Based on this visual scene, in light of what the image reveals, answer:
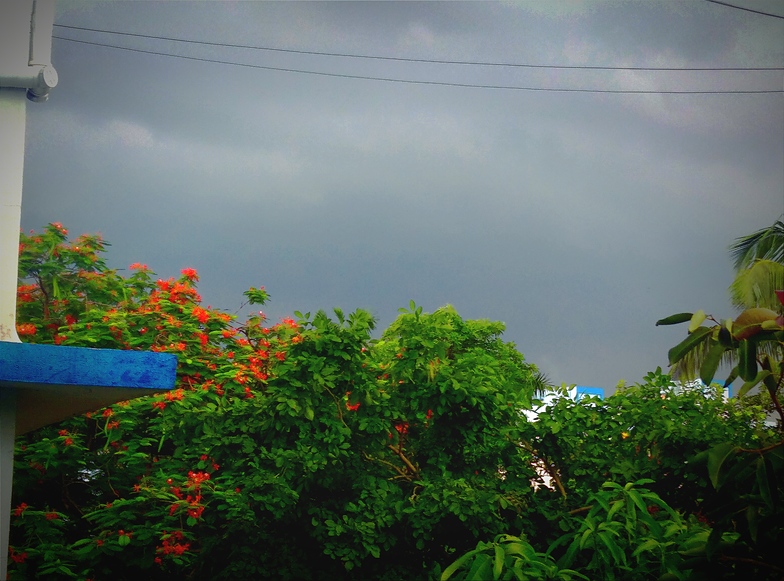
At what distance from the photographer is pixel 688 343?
3.19 metres

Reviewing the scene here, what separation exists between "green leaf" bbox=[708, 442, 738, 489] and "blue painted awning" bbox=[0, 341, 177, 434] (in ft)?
7.34

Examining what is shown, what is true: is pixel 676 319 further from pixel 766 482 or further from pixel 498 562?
pixel 498 562

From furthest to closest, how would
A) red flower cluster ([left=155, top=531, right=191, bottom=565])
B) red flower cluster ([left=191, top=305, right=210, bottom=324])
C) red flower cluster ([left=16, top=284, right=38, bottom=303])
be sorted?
red flower cluster ([left=16, top=284, right=38, bottom=303])
red flower cluster ([left=191, top=305, right=210, bottom=324])
red flower cluster ([left=155, top=531, right=191, bottom=565])

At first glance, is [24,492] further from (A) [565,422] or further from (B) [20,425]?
(A) [565,422]

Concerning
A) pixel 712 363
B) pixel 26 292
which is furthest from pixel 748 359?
pixel 26 292

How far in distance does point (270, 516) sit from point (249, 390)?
3.80 feet

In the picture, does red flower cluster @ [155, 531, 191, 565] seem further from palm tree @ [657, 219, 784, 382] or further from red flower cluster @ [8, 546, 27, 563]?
palm tree @ [657, 219, 784, 382]

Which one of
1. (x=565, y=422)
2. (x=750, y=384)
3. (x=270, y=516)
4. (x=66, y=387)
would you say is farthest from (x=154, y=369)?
(x=565, y=422)

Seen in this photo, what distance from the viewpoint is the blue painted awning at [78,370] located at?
3324 millimetres

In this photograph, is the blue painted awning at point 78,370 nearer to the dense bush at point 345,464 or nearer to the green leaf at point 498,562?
the green leaf at point 498,562

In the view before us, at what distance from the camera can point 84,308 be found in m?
7.79

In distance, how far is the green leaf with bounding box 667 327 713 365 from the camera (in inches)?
124

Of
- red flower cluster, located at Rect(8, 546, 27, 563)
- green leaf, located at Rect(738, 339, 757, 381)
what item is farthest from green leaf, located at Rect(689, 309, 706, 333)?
red flower cluster, located at Rect(8, 546, 27, 563)

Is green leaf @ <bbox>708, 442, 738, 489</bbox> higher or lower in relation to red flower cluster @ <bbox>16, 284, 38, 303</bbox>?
lower
